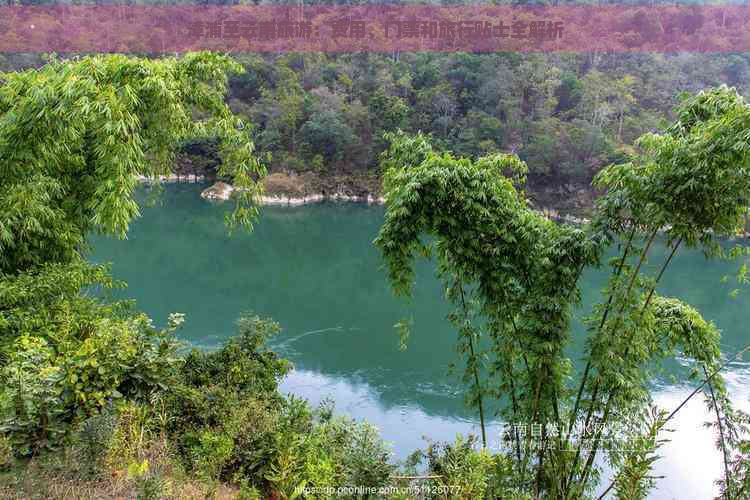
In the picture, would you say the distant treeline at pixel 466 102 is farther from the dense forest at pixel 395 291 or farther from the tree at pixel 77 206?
the dense forest at pixel 395 291

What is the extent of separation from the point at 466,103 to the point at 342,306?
1522 cm

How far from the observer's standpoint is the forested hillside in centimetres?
2088

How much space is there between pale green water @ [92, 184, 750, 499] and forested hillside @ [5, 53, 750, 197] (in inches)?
185

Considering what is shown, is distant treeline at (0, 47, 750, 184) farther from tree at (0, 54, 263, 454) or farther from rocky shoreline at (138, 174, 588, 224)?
tree at (0, 54, 263, 454)

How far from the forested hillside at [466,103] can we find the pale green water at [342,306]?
15.4 ft

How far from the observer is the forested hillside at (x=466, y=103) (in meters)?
20.9

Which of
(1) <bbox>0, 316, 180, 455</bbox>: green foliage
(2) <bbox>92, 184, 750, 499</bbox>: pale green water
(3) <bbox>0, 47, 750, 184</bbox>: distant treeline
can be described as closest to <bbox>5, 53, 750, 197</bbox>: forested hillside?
(3) <bbox>0, 47, 750, 184</bbox>: distant treeline

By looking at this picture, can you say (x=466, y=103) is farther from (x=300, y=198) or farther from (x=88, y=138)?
(x=88, y=138)

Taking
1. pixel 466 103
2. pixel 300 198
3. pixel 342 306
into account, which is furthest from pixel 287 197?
pixel 342 306

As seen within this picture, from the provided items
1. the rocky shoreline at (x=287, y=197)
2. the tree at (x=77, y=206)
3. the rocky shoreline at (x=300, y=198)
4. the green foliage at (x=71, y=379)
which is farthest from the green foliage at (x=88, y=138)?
the rocky shoreline at (x=287, y=197)

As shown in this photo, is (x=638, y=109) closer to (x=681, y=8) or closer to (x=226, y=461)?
(x=681, y=8)

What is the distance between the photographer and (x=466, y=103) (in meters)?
23.3

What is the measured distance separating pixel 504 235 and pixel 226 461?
2.04m

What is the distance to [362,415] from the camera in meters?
6.59
